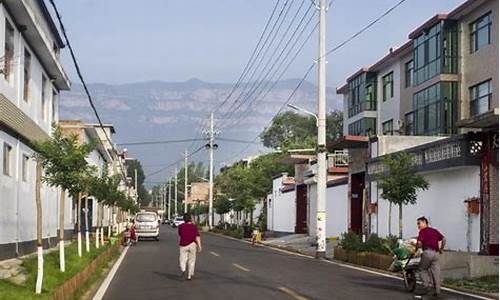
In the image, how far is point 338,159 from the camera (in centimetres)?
5497

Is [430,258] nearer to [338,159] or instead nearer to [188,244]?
[188,244]

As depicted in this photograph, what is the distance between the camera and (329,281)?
68.4 feet

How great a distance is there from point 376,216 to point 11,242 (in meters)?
20.3

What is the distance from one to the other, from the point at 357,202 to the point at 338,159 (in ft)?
33.4

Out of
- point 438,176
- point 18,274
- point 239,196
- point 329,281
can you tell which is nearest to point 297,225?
point 239,196

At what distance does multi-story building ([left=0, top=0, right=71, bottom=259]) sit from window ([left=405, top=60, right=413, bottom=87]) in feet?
88.0

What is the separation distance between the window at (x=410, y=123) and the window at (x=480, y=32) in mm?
8916

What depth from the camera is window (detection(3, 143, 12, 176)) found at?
2318cm

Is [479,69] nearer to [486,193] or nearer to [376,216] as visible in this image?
[376,216]

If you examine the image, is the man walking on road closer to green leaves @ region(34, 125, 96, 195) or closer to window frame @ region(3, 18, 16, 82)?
green leaves @ region(34, 125, 96, 195)

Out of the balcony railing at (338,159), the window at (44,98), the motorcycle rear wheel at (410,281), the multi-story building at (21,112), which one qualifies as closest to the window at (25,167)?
the multi-story building at (21,112)

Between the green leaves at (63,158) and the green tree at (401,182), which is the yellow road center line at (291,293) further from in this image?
the green tree at (401,182)

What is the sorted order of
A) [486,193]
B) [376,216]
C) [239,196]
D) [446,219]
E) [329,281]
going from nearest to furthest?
[329,281], [486,193], [446,219], [376,216], [239,196]

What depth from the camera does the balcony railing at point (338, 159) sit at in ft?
179
